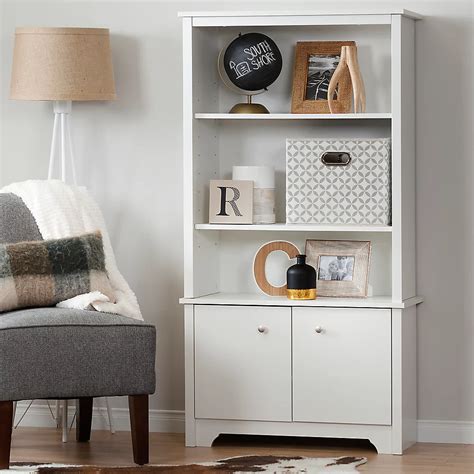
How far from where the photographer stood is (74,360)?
10.6 feet

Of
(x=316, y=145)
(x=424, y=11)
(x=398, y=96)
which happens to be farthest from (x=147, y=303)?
(x=424, y=11)

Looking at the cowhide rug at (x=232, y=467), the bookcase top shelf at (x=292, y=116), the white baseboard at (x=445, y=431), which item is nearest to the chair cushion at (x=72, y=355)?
the cowhide rug at (x=232, y=467)

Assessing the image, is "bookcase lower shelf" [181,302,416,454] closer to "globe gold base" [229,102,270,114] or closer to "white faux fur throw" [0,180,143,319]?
"white faux fur throw" [0,180,143,319]

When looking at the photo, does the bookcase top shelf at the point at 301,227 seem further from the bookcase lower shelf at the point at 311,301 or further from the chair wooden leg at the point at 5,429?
the chair wooden leg at the point at 5,429

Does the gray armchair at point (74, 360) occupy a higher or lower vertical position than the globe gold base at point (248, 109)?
lower

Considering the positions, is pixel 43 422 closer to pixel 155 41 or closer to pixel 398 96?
pixel 155 41

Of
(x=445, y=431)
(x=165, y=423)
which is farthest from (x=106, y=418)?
(x=445, y=431)

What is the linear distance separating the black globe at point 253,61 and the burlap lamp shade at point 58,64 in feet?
1.57

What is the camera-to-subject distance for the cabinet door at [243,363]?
3.62m

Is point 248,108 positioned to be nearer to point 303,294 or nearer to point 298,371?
point 303,294

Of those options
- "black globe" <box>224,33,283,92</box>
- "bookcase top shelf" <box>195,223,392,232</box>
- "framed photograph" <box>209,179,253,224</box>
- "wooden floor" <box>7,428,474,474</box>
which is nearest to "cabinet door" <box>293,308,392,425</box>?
"wooden floor" <box>7,428,474,474</box>

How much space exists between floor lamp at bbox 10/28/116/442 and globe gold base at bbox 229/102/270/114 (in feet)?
1.53

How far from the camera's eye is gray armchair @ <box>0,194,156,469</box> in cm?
315

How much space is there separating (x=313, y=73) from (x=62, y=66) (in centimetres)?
89
